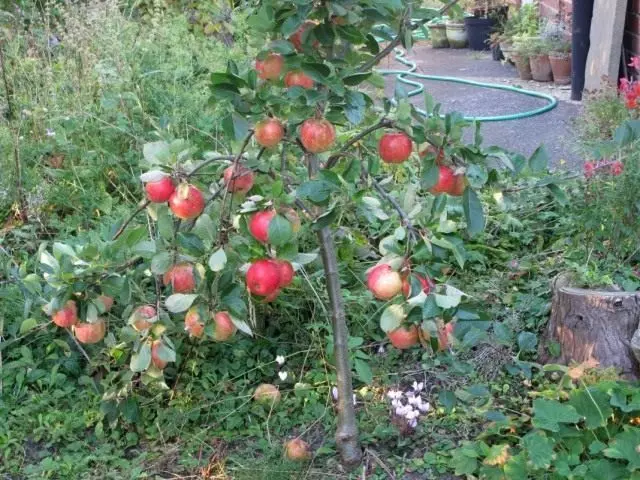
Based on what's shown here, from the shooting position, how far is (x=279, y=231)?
2.00 m

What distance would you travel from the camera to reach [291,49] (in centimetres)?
212

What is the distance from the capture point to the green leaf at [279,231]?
1997mm

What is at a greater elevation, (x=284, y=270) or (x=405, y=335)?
(x=284, y=270)

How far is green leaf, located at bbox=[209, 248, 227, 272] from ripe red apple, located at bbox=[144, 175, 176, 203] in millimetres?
191

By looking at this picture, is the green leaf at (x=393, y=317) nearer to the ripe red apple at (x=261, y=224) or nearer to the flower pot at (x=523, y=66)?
the ripe red apple at (x=261, y=224)

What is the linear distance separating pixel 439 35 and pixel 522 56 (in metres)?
2.91

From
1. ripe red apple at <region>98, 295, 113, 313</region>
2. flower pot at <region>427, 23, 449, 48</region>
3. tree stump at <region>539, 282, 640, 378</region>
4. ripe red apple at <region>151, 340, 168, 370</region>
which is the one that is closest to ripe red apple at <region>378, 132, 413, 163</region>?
ripe red apple at <region>151, 340, 168, 370</region>

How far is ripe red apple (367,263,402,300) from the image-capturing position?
6.65 feet

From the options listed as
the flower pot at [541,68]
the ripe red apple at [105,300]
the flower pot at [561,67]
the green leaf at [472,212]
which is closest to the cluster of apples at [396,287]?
the green leaf at [472,212]

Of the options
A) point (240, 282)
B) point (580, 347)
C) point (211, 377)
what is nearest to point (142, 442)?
point (211, 377)

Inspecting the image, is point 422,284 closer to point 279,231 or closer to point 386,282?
point 386,282

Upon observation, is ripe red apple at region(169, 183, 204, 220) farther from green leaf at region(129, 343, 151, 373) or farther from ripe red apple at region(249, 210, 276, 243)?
green leaf at region(129, 343, 151, 373)

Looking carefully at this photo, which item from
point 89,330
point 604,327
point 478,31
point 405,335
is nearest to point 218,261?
point 405,335

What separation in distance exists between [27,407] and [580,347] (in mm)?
A: 1938
